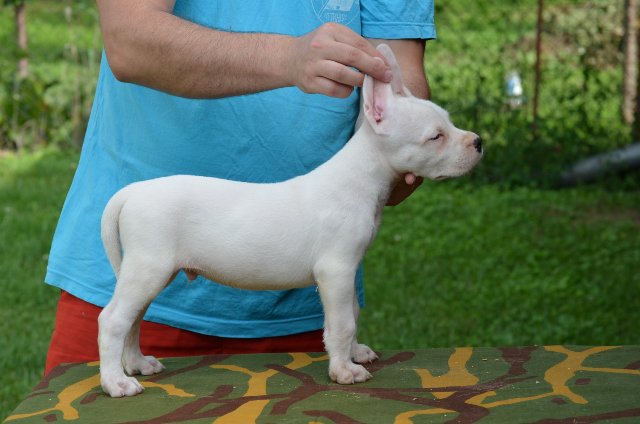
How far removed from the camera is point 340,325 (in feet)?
7.03

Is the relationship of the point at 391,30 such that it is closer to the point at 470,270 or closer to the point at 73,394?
the point at 73,394

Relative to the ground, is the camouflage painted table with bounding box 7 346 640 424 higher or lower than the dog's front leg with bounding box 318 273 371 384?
lower

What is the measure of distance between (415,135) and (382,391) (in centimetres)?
54

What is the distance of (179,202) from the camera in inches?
81.7

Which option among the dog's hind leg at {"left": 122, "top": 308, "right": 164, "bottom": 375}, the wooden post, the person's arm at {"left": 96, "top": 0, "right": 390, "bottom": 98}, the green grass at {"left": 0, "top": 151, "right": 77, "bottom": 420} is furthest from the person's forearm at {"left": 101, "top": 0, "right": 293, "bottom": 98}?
the wooden post

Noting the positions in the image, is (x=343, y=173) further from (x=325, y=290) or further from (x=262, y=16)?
(x=262, y=16)

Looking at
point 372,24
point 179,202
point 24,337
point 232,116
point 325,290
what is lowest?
point 24,337

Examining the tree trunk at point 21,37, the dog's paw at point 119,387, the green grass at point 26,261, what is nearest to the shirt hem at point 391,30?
the dog's paw at point 119,387

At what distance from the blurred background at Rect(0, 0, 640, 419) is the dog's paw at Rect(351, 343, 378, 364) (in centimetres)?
264

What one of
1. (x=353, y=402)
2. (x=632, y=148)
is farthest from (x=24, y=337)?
(x=632, y=148)

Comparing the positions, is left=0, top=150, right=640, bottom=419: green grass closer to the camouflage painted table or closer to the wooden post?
the wooden post

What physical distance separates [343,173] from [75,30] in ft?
28.6

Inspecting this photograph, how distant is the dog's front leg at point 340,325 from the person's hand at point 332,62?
39 cm

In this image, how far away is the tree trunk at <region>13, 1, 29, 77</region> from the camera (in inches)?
364
